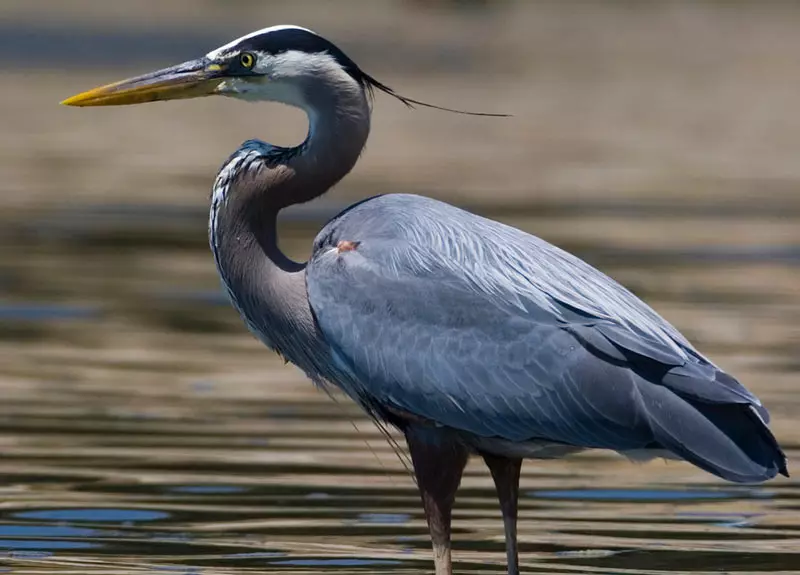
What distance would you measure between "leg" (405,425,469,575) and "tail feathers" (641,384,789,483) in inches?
28.2

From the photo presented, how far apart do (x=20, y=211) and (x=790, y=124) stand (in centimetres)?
1302

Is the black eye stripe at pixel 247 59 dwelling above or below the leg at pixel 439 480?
above

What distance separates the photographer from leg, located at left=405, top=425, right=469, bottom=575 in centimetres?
645

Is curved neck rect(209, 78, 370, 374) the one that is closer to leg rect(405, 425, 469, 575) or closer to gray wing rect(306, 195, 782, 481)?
gray wing rect(306, 195, 782, 481)

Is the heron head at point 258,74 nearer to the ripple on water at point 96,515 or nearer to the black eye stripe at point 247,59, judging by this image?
the black eye stripe at point 247,59

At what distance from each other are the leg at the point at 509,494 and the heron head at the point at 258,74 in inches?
54.4

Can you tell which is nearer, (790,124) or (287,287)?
(287,287)

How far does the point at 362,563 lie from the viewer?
6.86 m

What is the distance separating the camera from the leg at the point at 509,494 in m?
6.37

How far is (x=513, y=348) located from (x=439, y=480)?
19.2 inches

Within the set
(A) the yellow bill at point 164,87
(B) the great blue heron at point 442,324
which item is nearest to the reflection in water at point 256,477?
(B) the great blue heron at point 442,324

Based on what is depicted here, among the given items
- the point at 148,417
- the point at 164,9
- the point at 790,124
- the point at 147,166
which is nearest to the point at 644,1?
the point at 164,9

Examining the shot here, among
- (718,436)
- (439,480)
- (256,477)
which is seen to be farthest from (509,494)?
(256,477)

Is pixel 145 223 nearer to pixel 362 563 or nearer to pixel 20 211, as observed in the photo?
pixel 20 211
